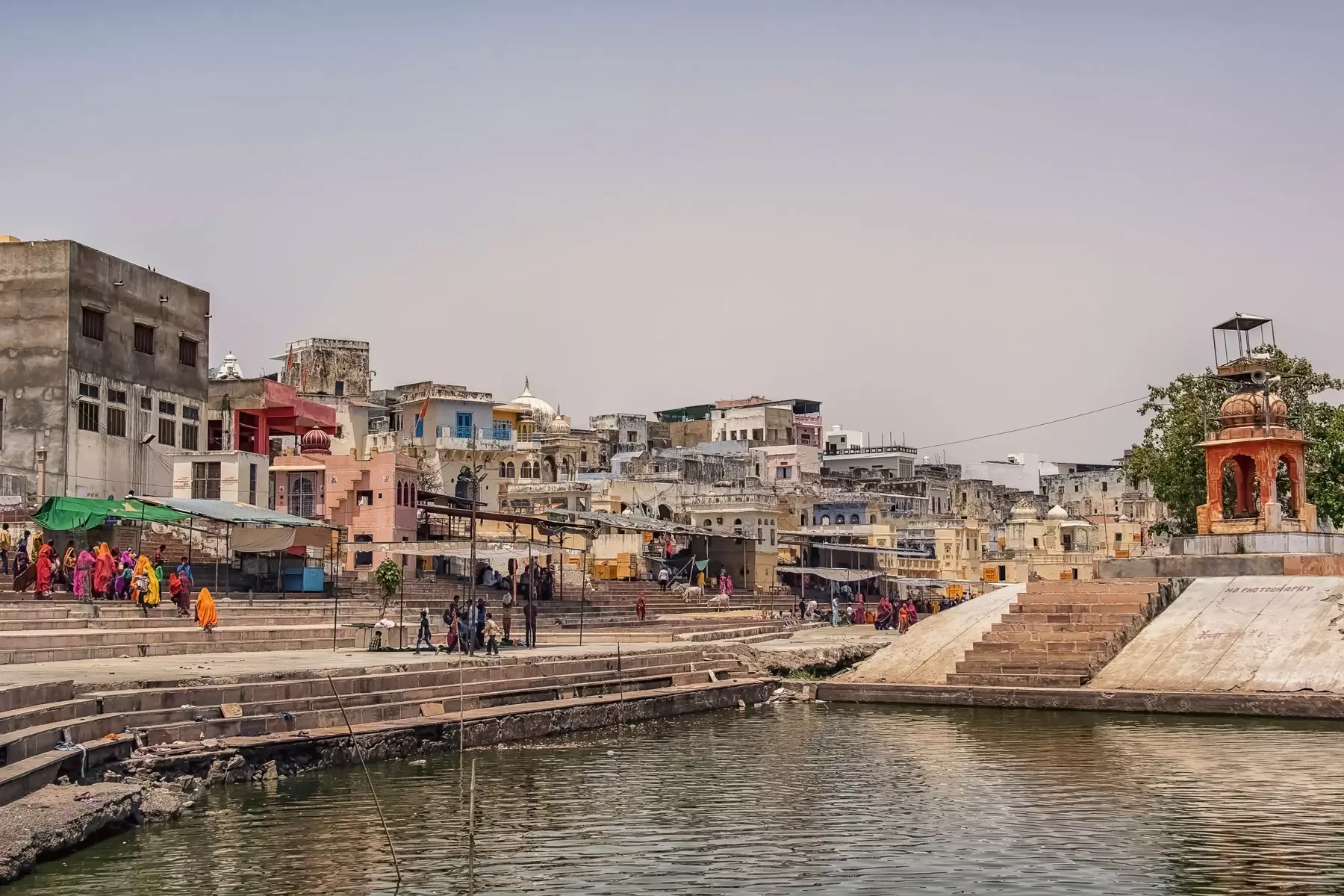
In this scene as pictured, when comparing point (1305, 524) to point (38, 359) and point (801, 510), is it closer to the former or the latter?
point (38, 359)

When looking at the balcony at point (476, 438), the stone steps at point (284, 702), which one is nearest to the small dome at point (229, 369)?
the balcony at point (476, 438)

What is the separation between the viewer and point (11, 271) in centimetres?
3822

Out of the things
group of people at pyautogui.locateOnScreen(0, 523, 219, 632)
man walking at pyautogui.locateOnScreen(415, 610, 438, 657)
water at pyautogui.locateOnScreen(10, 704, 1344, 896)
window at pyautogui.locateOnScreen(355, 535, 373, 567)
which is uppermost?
window at pyautogui.locateOnScreen(355, 535, 373, 567)

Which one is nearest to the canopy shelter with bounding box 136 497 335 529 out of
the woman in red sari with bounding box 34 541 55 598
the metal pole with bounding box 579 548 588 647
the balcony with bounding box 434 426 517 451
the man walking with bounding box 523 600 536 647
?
the woman in red sari with bounding box 34 541 55 598

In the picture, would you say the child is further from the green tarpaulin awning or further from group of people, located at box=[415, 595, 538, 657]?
the green tarpaulin awning

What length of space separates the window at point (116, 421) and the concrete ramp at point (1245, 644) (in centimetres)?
2519

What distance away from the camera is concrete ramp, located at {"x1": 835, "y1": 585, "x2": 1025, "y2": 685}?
1172 inches

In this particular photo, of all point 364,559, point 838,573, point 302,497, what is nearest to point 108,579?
point 364,559

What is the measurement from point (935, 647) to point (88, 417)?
21.7 m

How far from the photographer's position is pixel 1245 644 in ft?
91.0

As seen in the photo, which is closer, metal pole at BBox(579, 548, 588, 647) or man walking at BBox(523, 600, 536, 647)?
man walking at BBox(523, 600, 536, 647)

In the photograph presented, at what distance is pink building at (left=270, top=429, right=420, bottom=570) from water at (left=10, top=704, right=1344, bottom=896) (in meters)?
24.5

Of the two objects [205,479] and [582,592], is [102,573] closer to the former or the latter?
[582,592]

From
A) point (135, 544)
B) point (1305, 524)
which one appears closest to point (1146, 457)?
point (1305, 524)
